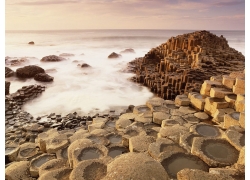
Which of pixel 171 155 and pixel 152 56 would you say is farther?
pixel 152 56

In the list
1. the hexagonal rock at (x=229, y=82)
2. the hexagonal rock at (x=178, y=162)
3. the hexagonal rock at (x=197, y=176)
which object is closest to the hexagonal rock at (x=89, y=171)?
the hexagonal rock at (x=178, y=162)

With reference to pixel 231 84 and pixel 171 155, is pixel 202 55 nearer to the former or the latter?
pixel 231 84

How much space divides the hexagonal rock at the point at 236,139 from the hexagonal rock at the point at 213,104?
133cm

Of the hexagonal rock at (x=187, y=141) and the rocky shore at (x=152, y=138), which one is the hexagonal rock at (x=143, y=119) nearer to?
the rocky shore at (x=152, y=138)

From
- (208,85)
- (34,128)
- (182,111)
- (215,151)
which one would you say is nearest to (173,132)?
(215,151)

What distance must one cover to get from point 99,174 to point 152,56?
9.69 meters

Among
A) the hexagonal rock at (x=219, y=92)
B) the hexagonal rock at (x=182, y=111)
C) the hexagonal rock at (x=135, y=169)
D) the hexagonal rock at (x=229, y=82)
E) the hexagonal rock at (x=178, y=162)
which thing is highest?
the hexagonal rock at (x=229, y=82)

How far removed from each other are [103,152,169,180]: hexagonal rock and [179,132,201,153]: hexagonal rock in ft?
2.87

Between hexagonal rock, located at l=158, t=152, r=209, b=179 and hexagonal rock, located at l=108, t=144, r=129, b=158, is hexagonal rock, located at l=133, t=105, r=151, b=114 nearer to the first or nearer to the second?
hexagonal rock, located at l=108, t=144, r=129, b=158

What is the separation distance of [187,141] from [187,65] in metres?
5.92

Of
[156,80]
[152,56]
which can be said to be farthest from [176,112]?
[152,56]

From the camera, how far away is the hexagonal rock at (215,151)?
250cm

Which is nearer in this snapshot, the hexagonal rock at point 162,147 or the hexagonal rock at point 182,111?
the hexagonal rock at point 162,147
